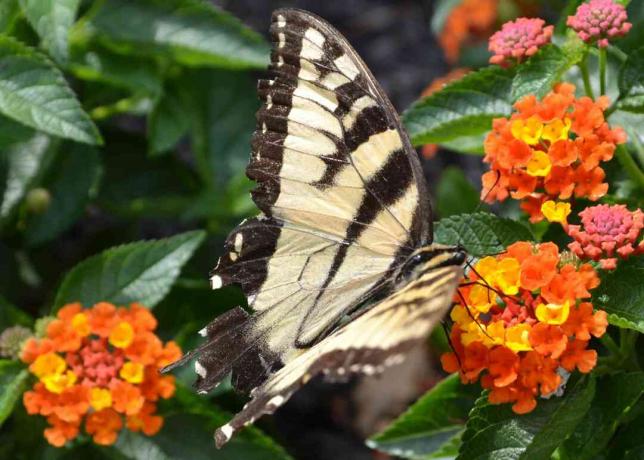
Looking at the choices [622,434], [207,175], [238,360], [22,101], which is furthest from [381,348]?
[207,175]

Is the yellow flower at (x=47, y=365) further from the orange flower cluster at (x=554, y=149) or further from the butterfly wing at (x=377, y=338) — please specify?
the orange flower cluster at (x=554, y=149)

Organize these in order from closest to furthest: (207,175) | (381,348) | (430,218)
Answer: (381,348)
(430,218)
(207,175)

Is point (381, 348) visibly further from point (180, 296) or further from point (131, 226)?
point (131, 226)

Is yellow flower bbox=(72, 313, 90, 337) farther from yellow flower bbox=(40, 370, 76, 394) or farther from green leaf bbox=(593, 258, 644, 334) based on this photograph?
green leaf bbox=(593, 258, 644, 334)

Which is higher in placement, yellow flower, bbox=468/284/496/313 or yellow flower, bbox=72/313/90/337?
yellow flower, bbox=468/284/496/313

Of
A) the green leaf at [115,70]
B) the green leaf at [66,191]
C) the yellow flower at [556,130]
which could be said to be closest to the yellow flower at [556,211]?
the yellow flower at [556,130]

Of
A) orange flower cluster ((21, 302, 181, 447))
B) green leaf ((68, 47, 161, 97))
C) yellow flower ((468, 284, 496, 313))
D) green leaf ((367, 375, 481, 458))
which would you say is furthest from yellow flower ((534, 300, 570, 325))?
green leaf ((68, 47, 161, 97))

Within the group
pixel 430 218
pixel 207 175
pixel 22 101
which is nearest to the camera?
pixel 430 218

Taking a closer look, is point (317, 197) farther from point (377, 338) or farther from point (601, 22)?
point (601, 22)
